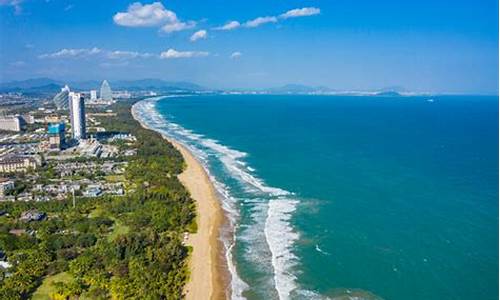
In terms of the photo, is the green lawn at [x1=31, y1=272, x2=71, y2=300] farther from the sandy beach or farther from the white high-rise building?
the white high-rise building

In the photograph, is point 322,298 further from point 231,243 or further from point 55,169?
point 55,169

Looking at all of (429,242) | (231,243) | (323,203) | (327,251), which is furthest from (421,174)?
(231,243)

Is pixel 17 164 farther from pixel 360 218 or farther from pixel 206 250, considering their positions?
pixel 360 218

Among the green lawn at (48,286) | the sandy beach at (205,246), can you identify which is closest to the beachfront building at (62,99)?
the sandy beach at (205,246)

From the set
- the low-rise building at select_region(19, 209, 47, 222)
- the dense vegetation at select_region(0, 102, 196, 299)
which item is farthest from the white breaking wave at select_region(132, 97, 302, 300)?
the low-rise building at select_region(19, 209, 47, 222)

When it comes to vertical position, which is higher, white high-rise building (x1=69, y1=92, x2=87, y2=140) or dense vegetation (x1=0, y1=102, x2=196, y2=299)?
white high-rise building (x1=69, y1=92, x2=87, y2=140)
